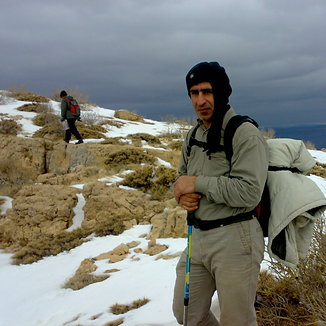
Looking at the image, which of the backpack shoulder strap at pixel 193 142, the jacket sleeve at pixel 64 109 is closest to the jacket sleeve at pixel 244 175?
the backpack shoulder strap at pixel 193 142

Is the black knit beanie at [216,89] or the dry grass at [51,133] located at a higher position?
the black knit beanie at [216,89]

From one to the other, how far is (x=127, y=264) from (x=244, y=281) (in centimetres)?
435

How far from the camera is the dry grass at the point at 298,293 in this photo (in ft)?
8.55

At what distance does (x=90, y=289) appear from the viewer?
500 centimetres

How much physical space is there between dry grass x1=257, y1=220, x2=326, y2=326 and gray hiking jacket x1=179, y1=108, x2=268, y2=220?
4.14 feet

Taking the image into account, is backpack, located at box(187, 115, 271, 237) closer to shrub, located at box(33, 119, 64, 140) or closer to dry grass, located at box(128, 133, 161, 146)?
dry grass, located at box(128, 133, 161, 146)

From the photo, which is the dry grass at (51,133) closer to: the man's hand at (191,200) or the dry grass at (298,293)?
the dry grass at (298,293)

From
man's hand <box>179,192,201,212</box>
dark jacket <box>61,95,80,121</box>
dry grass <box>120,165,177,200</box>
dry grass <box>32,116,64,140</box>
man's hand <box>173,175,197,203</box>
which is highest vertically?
dark jacket <box>61,95,80,121</box>

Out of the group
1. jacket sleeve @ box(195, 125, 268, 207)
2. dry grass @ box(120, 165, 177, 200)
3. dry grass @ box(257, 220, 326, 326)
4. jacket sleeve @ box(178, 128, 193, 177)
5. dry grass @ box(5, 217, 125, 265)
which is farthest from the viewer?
dry grass @ box(120, 165, 177, 200)

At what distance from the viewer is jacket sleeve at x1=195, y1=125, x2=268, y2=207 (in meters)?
1.80

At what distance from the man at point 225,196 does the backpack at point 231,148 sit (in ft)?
0.11

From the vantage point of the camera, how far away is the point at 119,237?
7.39 meters

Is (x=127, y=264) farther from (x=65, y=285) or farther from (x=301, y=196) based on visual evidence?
(x=301, y=196)

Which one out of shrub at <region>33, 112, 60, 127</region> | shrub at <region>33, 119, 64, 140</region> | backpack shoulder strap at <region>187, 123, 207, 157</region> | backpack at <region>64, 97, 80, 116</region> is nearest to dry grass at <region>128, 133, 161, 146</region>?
shrub at <region>33, 119, 64, 140</region>
